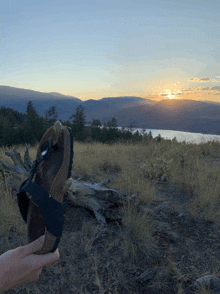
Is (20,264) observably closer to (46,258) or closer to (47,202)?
(46,258)

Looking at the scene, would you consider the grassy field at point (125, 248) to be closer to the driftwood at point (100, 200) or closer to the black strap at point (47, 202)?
the driftwood at point (100, 200)

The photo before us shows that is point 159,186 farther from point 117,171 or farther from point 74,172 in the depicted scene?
point 74,172

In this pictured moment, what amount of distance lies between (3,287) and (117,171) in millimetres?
4979

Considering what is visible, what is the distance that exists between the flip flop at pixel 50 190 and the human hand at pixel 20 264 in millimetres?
50

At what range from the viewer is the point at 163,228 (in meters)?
2.95

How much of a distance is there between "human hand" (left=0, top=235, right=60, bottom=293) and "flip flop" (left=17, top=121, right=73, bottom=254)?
0.16 ft

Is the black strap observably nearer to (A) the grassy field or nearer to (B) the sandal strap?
(B) the sandal strap

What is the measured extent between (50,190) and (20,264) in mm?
466

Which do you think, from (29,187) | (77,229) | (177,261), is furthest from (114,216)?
(29,187)

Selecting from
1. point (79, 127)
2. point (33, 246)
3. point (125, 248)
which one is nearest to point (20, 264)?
point (33, 246)

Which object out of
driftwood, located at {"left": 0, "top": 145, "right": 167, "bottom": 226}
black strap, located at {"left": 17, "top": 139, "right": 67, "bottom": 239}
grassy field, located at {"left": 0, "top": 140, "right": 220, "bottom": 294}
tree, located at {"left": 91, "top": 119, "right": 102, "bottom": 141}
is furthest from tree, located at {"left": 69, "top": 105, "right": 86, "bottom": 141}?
black strap, located at {"left": 17, "top": 139, "right": 67, "bottom": 239}

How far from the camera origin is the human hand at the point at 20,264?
3.65 ft

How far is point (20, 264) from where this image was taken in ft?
3.76

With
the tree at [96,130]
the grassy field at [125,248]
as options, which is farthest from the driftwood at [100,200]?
the tree at [96,130]
